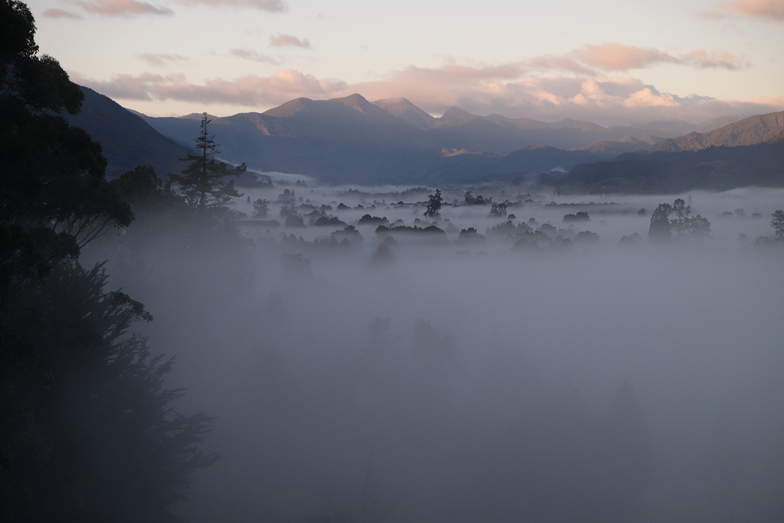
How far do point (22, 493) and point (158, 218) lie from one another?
70.2 ft

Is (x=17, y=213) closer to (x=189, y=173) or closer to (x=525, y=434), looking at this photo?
(x=189, y=173)

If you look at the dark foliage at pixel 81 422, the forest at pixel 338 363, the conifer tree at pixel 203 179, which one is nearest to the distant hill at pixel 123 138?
the forest at pixel 338 363

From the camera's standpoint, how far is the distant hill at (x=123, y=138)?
96.8m

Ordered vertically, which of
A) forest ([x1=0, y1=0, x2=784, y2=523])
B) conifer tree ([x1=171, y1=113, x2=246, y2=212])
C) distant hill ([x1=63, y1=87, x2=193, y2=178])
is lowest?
forest ([x1=0, y1=0, x2=784, y2=523])

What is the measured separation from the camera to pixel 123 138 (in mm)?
106938

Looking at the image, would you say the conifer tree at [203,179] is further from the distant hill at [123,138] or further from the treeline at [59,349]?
the distant hill at [123,138]

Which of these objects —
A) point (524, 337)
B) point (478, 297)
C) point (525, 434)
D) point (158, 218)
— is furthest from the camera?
point (478, 297)

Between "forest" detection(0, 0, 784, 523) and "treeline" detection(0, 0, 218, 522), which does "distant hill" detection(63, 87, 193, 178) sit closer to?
"forest" detection(0, 0, 784, 523)

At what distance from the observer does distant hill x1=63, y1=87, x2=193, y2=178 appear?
96750 mm

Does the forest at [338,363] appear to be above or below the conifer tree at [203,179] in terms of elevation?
below

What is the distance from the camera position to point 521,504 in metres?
34.1

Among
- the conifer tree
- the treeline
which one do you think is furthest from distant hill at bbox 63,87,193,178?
the treeline

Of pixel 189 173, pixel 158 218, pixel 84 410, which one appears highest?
pixel 189 173

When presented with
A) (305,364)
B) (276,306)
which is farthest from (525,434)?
(276,306)
